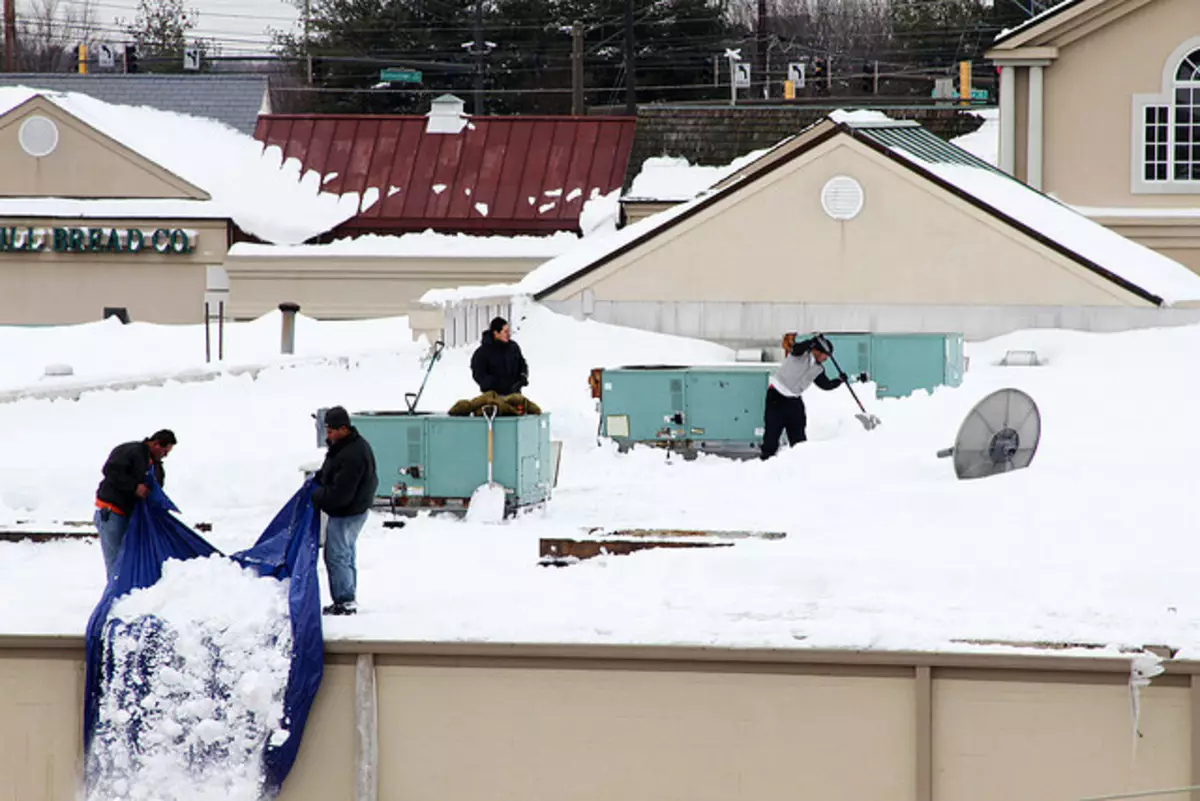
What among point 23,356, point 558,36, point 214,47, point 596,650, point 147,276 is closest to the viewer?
point 596,650

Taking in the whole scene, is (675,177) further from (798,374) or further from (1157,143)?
(798,374)

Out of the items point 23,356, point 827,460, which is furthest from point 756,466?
point 23,356

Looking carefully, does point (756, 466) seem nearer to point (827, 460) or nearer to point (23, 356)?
point (827, 460)

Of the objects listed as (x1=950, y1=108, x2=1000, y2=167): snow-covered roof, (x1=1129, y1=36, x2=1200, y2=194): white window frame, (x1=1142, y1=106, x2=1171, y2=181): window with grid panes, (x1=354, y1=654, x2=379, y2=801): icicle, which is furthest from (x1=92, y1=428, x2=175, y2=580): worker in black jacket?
(x1=950, y1=108, x2=1000, y2=167): snow-covered roof

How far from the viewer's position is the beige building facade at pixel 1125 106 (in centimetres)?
3375

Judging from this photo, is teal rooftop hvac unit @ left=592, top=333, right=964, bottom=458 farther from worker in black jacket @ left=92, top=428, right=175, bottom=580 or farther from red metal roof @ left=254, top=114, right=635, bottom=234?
red metal roof @ left=254, top=114, right=635, bottom=234

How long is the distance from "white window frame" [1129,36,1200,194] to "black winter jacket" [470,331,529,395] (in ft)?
61.8

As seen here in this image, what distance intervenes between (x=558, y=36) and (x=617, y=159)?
80.8 ft

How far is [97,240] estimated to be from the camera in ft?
136

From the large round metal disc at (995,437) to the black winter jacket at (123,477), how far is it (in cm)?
751

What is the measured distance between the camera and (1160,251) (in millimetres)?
33969

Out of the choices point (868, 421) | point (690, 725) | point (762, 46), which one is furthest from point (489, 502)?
point (762, 46)

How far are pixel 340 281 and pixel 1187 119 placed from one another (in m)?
17.6

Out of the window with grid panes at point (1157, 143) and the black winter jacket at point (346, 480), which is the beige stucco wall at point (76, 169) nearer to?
the window with grid panes at point (1157, 143)
